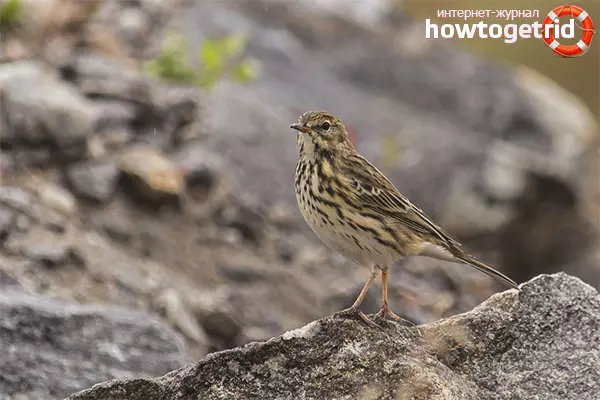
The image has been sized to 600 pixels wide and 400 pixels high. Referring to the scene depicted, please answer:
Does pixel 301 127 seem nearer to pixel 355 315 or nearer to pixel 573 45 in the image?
pixel 355 315

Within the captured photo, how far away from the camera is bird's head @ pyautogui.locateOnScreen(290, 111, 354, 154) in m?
6.42

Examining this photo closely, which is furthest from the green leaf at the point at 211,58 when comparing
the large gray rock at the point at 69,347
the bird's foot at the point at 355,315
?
the bird's foot at the point at 355,315

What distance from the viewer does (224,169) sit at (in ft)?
40.8

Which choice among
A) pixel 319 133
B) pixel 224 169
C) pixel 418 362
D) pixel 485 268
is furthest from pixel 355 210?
pixel 224 169

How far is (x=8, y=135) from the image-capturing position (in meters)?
9.75

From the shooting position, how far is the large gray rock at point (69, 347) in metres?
6.29

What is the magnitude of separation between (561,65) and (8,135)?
489 inches

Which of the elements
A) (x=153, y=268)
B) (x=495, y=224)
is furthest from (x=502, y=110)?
(x=153, y=268)

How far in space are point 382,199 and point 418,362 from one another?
5.09 feet

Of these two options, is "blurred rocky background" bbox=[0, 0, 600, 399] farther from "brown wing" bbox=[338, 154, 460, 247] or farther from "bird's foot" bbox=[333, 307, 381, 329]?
"bird's foot" bbox=[333, 307, 381, 329]

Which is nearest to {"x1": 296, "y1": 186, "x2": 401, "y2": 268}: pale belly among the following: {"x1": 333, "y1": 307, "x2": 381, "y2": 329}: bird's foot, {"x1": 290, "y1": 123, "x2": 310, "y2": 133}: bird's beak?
{"x1": 290, "y1": 123, "x2": 310, "y2": 133}: bird's beak

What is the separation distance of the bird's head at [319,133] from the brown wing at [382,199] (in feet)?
0.50

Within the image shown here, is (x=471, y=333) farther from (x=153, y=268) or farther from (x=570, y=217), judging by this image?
(x=570, y=217)
